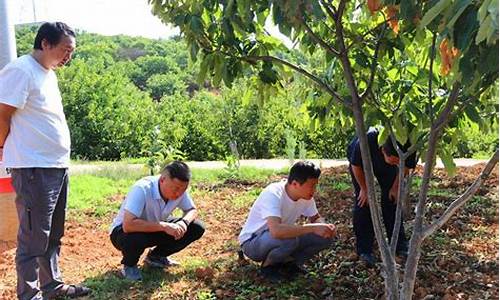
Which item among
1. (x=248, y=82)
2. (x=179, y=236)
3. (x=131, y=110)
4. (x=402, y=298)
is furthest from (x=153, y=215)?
(x=131, y=110)

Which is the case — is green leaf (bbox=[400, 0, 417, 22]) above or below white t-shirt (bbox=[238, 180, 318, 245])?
above

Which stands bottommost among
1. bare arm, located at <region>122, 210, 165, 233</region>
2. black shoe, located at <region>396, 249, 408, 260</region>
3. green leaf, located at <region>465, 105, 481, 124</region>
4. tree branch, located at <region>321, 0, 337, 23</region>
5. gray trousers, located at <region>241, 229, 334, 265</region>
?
black shoe, located at <region>396, 249, 408, 260</region>

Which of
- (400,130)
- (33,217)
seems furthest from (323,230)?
(33,217)

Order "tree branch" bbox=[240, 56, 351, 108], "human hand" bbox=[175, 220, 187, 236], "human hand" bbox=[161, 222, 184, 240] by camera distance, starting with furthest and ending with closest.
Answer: "human hand" bbox=[175, 220, 187, 236] → "human hand" bbox=[161, 222, 184, 240] → "tree branch" bbox=[240, 56, 351, 108]

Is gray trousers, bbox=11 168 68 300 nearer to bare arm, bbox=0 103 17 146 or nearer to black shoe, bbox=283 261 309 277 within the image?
bare arm, bbox=0 103 17 146

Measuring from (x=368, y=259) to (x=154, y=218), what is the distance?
1350mm

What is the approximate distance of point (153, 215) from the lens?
3.63 meters

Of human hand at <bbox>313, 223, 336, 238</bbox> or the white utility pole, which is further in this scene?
the white utility pole

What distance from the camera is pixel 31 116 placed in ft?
10.1

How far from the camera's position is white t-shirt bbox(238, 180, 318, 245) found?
11.3ft

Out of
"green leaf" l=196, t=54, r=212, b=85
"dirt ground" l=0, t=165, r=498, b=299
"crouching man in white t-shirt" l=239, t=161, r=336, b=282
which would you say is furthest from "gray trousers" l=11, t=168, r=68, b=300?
"crouching man in white t-shirt" l=239, t=161, r=336, b=282

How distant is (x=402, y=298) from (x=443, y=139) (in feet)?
2.62

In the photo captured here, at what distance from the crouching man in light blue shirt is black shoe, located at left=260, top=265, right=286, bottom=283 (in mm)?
531

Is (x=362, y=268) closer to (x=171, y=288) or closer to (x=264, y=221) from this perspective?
(x=264, y=221)
